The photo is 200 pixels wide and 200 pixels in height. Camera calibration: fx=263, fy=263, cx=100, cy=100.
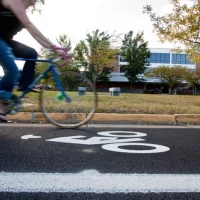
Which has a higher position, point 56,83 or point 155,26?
point 155,26

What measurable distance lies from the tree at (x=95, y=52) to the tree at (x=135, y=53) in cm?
1275

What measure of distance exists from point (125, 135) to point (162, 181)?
188 centimetres

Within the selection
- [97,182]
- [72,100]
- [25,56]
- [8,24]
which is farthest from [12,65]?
[97,182]

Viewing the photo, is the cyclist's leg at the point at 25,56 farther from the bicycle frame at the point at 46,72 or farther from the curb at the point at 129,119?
the curb at the point at 129,119

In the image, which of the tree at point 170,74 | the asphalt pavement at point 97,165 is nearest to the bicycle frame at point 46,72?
the asphalt pavement at point 97,165

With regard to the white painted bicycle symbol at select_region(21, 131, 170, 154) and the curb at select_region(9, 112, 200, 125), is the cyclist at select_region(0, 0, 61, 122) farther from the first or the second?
the curb at select_region(9, 112, 200, 125)

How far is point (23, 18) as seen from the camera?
2.88m

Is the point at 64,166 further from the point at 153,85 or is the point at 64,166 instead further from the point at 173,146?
the point at 153,85

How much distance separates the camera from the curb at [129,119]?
5.17 meters

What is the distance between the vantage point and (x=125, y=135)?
155 inches

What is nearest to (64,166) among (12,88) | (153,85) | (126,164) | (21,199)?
(126,164)

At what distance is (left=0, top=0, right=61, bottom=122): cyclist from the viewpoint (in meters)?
2.84

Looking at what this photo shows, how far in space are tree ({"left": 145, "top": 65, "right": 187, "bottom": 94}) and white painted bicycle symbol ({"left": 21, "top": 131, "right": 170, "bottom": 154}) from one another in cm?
4515

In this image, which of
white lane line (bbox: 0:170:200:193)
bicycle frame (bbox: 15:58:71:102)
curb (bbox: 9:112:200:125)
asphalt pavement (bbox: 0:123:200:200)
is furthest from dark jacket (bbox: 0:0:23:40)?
curb (bbox: 9:112:200:125)
